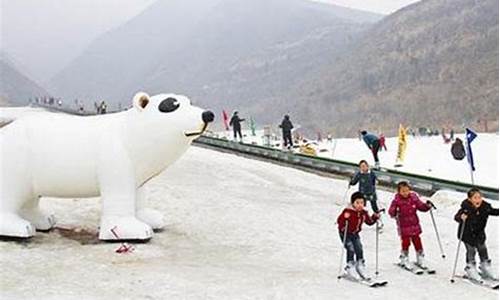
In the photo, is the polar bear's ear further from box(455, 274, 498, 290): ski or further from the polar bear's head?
box(455, 274, 498, 290): ski

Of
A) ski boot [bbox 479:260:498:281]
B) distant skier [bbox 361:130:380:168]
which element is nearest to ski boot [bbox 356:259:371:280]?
ski boot [bbox 479:260:498:281]

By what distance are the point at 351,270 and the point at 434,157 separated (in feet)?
64.0

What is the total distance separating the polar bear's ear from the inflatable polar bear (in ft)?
0.05

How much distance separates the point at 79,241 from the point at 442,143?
24.9 m

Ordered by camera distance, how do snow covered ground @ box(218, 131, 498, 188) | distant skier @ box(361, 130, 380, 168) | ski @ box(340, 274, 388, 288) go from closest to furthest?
1. ski @ box(340, 274, 388, 288)
2. distant skier @ box(361, 130, 380, 168)
3. snow covered ground @ box(218, 131, 498, 188)

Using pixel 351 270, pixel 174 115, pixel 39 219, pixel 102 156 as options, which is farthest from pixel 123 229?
pixel 351 270

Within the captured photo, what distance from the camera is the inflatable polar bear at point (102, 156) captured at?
10977mm

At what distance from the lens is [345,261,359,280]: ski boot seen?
9413 millimetres

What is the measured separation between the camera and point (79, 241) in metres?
11.2

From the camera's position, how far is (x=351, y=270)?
31.2 ft

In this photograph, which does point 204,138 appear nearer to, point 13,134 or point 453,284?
point 13,134

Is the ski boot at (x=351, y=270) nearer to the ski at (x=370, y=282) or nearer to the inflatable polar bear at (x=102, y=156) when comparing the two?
the ski at (x=370, y=282)

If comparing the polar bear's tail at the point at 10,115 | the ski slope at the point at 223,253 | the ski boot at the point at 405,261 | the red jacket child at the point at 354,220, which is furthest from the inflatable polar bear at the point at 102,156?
the ski boot at the point at 405,261

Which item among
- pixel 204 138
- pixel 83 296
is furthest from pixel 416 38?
pixel 83 296
